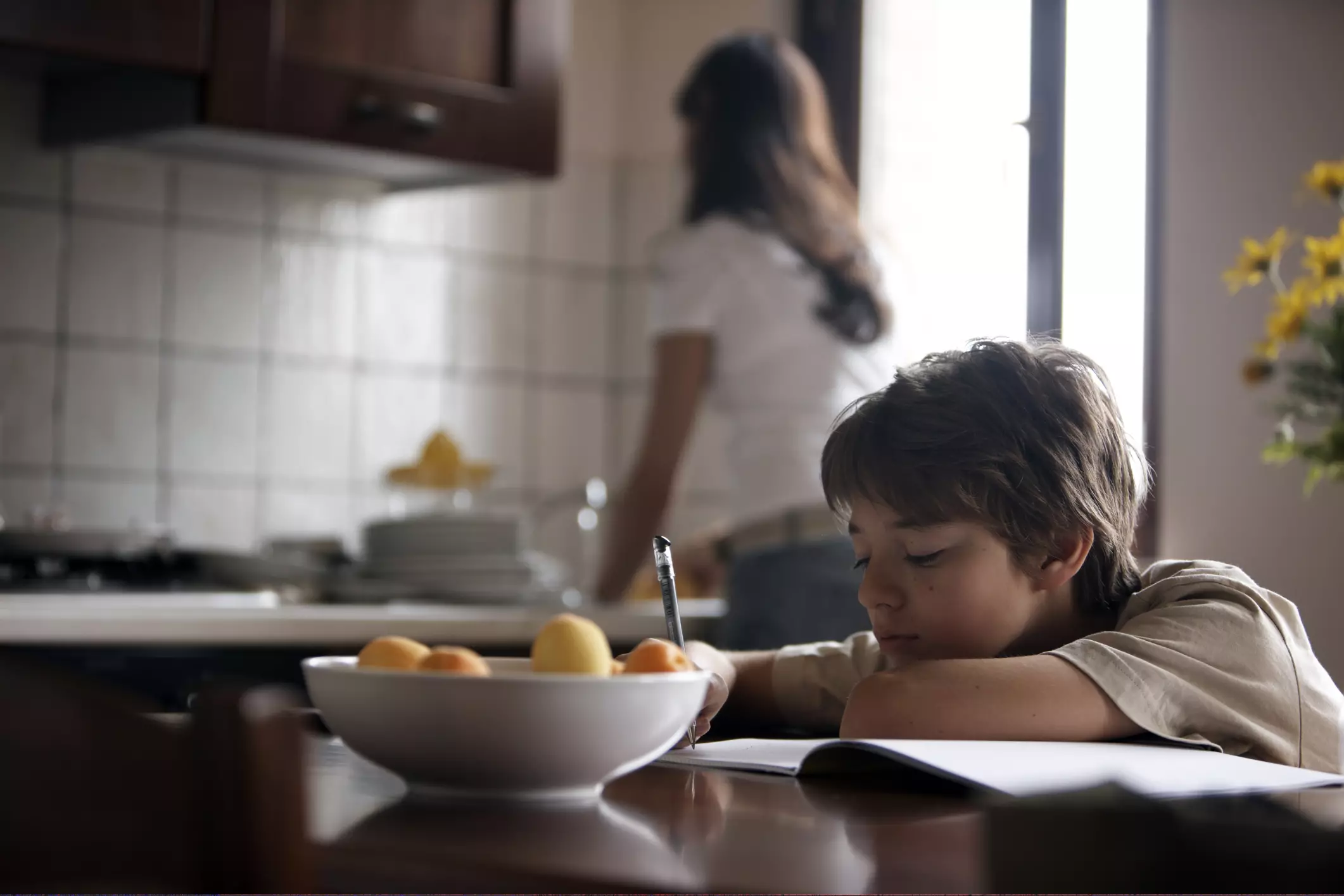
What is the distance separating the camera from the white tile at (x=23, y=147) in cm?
243

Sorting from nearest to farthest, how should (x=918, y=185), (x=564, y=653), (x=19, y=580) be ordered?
(x=564, y=653) < (x=19, y=580) < (x=918, y=185)

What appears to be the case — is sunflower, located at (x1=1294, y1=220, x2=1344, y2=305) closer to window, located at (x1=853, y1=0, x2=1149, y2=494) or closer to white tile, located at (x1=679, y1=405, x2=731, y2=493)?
window, located at (x1=853, y1=0, x2=1149, y2=494)

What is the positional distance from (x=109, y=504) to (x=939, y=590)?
5.77 ft

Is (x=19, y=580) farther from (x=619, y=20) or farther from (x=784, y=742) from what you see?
(x=619, y=20)

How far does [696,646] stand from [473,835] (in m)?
0.62

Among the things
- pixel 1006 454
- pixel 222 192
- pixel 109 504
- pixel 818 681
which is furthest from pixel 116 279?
pixel 1006 454

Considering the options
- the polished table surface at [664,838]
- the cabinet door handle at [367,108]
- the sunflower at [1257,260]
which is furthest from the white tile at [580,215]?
the polished table surface at [664,838]

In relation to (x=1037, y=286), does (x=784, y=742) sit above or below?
below

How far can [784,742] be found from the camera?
0.98 meters

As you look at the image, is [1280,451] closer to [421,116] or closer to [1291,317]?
[1291,317]

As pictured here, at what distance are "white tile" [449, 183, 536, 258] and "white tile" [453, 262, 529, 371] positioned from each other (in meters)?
0.04

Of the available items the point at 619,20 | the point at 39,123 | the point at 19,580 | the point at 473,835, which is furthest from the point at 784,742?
the point at 619,20

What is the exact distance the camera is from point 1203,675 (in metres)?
0.94

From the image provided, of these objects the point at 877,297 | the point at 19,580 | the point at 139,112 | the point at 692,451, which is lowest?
the point at 19,580
